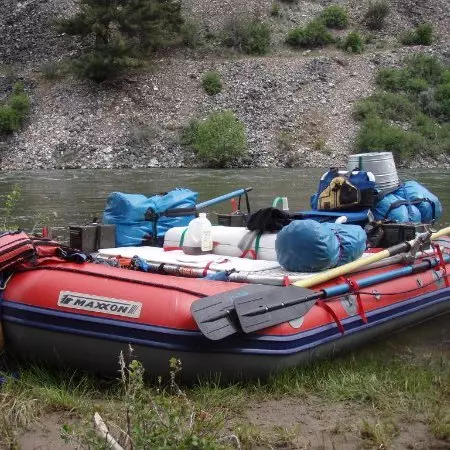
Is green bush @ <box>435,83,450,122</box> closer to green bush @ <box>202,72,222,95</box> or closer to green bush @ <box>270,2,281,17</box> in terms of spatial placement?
green bush @ <box>202,72,222,95</box>

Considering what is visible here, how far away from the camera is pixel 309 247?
475 centimetres

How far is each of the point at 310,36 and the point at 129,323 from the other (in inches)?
1208

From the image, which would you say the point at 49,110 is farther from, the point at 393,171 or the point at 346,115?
the point at 393,171

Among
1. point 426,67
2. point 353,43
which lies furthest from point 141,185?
point 353,43

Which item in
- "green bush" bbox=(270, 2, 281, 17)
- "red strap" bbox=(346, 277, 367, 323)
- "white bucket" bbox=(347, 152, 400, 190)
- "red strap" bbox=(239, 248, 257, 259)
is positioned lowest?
"red strap" bbox=(346, 277, 367, 323)

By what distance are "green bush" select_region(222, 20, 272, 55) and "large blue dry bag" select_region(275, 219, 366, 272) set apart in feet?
93.6

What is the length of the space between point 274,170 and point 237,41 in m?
12.2

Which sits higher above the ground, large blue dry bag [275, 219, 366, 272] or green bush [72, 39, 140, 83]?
green bush [72, 39, 140, 83]

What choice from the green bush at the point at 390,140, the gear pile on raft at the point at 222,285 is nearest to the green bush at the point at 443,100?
the green bush at the point at 390,140

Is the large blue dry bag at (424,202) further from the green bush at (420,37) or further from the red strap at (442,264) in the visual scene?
the green bush at (420,37)

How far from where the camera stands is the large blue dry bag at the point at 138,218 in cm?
617

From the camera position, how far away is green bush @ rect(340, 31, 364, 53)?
31.9 m

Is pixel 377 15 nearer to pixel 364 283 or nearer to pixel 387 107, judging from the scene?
pixel 387 107

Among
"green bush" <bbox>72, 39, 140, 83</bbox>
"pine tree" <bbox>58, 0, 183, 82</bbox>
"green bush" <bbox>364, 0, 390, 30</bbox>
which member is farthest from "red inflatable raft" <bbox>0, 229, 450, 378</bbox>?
"green bush" <bbox>364, 0, 390, 30</bbox>
